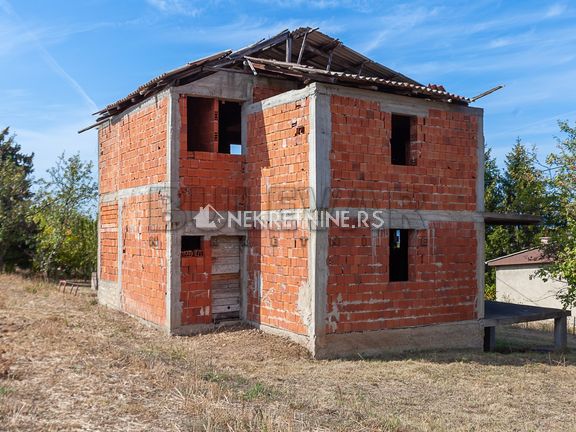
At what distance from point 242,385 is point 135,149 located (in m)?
7.74

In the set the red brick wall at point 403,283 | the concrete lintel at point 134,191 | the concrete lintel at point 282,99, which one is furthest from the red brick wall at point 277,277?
the concrete lintel at point 282,99

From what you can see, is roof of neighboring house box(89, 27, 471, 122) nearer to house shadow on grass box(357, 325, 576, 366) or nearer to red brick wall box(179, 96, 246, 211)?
red brick wall box(179, 96, 246, 211)

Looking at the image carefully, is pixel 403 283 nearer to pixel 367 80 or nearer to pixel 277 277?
pixel 277 277

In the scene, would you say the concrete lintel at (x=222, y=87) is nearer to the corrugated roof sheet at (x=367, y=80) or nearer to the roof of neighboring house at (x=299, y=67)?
the roof of neighboring house at (x=299, y=67)

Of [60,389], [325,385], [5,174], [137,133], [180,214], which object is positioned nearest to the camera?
[60,389]

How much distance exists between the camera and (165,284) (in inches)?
445

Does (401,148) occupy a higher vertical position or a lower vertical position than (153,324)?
higher

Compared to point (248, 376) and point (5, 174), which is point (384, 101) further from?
point (5, 174)

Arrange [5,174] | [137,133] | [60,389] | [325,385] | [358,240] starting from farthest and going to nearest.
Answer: [5,174] < [137,133] < [358,240] < [325,385] < [60,389]

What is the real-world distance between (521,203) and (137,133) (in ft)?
34.4

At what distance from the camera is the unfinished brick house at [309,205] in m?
9.95

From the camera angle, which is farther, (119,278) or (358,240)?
(119,278)

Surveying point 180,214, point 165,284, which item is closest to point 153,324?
point 165,284

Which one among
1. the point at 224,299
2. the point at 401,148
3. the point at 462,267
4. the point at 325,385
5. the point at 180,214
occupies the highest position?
the point at 401,148
